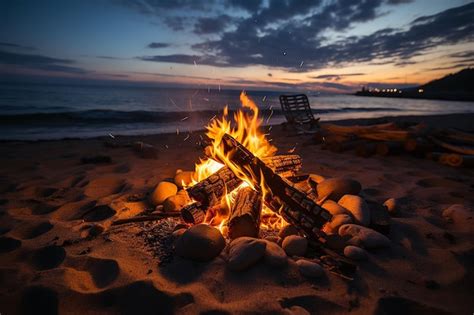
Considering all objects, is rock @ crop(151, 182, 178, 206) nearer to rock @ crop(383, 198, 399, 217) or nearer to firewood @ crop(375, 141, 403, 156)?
rock @ crop(383, 198, 399, 217)

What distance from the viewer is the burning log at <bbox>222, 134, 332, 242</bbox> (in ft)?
9.83

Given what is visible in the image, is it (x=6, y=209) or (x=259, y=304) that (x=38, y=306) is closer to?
(x=259, y=304)

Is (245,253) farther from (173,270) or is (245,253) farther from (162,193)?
(162,193)

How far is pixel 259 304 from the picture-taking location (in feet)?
7.03

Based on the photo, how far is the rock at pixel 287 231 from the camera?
3.07m

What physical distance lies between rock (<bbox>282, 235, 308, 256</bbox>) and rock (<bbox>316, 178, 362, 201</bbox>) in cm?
132

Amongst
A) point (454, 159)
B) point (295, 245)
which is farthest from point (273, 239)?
point (454, 159)

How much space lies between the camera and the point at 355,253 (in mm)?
2727

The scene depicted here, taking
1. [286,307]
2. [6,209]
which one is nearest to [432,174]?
[286,307]

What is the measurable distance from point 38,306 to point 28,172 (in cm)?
458

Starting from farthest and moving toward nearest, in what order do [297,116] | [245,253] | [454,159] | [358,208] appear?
[297,116] → [454,159] → [358,208] → [245,253]

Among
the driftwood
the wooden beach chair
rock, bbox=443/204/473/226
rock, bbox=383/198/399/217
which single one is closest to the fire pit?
rock, bbox=383/198/399/217

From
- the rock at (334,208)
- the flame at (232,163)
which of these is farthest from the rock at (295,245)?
the rock at (334,208)

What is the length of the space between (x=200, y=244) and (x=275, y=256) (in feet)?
2.49
